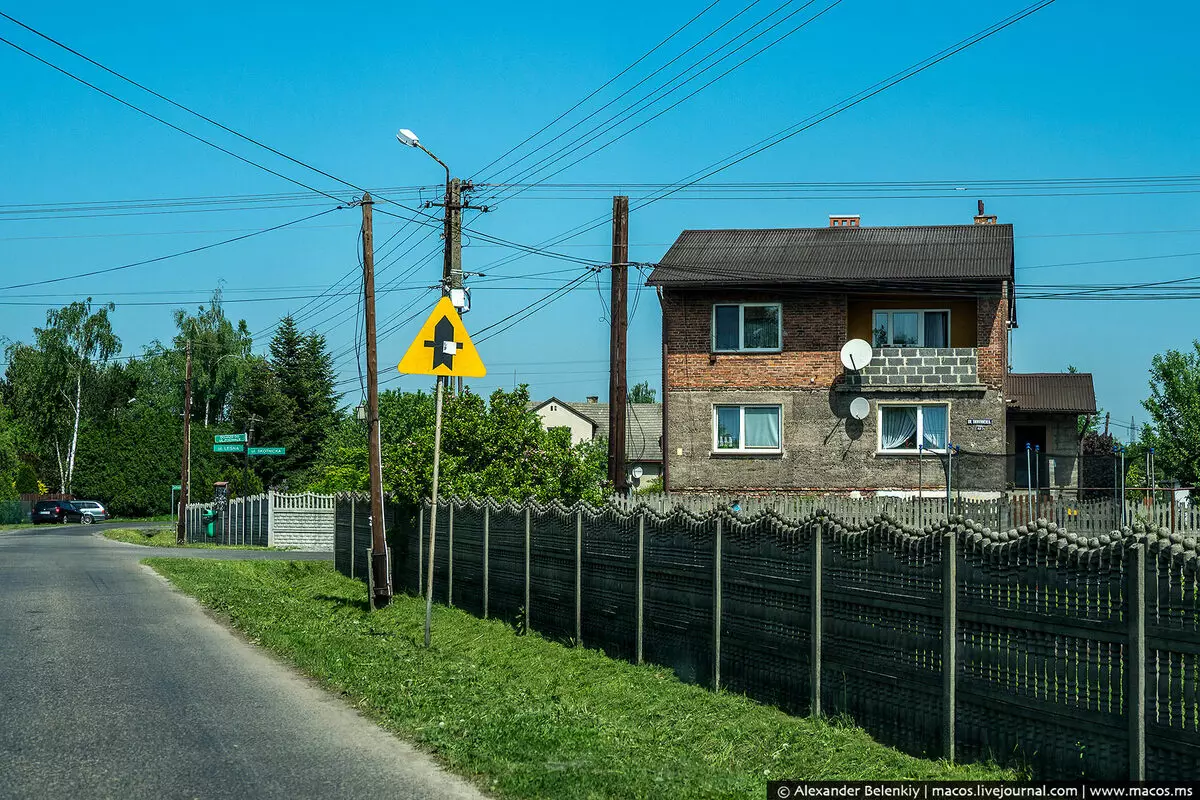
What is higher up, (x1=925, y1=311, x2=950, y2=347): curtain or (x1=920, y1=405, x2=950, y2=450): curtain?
(x1=925, y1=311, x2=950, y2=347): curtain

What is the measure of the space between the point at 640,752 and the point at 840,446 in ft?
84.2

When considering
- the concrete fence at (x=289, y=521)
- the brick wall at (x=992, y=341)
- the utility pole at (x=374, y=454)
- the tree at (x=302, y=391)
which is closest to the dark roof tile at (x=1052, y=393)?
the brick wall at (x=992, y=341)

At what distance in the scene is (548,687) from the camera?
12.5 m

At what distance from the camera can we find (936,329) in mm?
33938

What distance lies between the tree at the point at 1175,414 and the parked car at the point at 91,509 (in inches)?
2352

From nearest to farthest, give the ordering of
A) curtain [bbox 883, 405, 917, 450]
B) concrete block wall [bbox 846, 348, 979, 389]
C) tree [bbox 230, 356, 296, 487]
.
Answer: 1. concrete block wall [bbox 846, 348, 979, 389]
2. curtain [bbox 883, 405, 917, 450]
3. tree [bbox 230, 356, 296, 487]

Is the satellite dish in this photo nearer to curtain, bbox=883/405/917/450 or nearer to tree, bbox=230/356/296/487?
curtain, bbox=883/405/917/450

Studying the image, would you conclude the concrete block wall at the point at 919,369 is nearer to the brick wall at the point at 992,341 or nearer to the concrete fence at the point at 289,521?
the brick wall at the point at 992,341

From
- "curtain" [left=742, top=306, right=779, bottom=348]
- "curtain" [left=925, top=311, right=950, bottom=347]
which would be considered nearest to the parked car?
"curtain" [left=742, top=306, right=779, bottom=348]

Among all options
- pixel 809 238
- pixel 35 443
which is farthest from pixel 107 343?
pixel 809 238

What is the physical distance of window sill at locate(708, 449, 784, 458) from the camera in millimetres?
33406

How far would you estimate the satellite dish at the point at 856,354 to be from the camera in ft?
105

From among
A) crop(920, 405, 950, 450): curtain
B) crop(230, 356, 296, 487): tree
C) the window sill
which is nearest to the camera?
crop(920, 405, 950, 450): curtain

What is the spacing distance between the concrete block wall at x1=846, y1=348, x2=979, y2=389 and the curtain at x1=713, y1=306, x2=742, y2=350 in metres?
3.14
